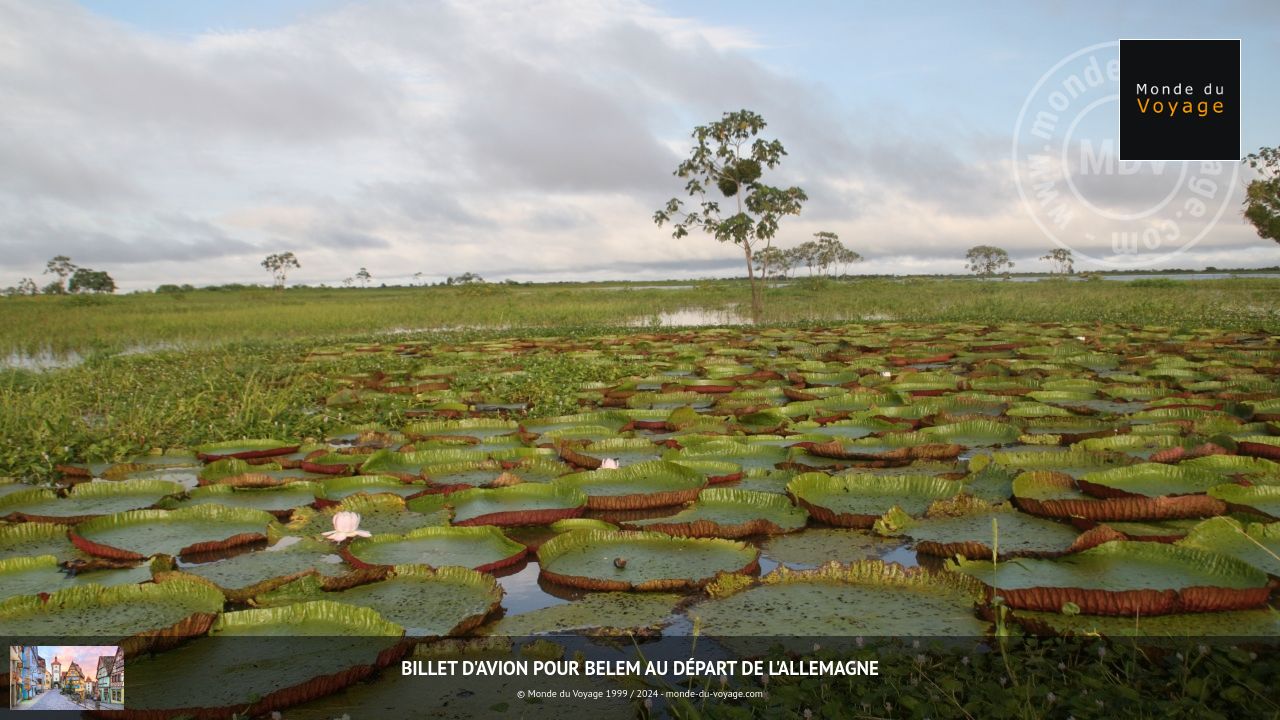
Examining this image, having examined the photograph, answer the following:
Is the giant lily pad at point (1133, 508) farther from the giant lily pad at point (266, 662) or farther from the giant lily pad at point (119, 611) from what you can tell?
the giant lily pad at point (119, 611)

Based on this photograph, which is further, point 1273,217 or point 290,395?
point 1273,217

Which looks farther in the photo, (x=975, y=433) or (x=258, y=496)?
(x=975, y=433)

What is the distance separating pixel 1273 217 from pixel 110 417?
128ft

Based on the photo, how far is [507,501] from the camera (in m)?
3.84

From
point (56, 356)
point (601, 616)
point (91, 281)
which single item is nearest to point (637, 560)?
point (601, 616)

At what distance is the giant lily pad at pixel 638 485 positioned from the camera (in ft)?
12.2

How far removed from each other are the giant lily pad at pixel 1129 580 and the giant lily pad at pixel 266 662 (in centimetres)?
201

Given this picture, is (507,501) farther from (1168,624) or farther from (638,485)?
(1168,624)

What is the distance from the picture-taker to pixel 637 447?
499 centimetres

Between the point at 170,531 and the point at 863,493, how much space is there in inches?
133

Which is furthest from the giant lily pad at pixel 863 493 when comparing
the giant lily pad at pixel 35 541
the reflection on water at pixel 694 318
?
the reflection on water at pixel 694 318

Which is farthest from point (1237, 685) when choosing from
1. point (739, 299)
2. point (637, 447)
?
point (739, 299)

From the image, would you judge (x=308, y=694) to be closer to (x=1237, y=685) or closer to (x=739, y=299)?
(x=1237, y=685)

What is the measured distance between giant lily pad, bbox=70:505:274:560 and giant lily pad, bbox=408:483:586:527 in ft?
2.49
